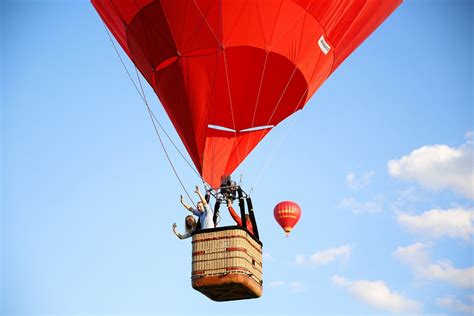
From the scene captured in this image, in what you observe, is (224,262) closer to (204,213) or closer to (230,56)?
(204,213)

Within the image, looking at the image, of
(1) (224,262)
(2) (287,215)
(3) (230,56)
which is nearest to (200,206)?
(1) (224,262)

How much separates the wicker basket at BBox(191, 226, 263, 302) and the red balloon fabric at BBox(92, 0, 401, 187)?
157 cm

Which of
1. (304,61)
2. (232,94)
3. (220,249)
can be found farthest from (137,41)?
(220,249)

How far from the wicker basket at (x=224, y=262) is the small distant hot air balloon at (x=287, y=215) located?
404 cm

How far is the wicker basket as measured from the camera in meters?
10.8

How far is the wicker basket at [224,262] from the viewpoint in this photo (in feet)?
35.3

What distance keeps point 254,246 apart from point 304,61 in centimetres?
296

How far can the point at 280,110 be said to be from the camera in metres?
13.1

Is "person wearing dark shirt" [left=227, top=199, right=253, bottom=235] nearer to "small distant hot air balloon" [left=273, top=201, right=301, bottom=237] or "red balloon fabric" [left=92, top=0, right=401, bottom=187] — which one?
"red balloon fabric" [left=92, top=0, right=401, bottom=187]

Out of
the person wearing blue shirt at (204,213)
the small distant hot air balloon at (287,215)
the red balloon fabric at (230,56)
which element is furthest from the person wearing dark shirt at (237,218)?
the small distant hot air balloon at (287,215)

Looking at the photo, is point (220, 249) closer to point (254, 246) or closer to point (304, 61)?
point (254, 246)

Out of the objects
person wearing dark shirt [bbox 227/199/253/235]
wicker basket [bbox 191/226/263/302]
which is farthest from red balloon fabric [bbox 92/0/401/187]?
wicker basket [bbox 191/226/263/302]

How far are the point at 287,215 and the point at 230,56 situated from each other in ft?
14.0

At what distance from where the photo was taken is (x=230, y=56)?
39.0ft
